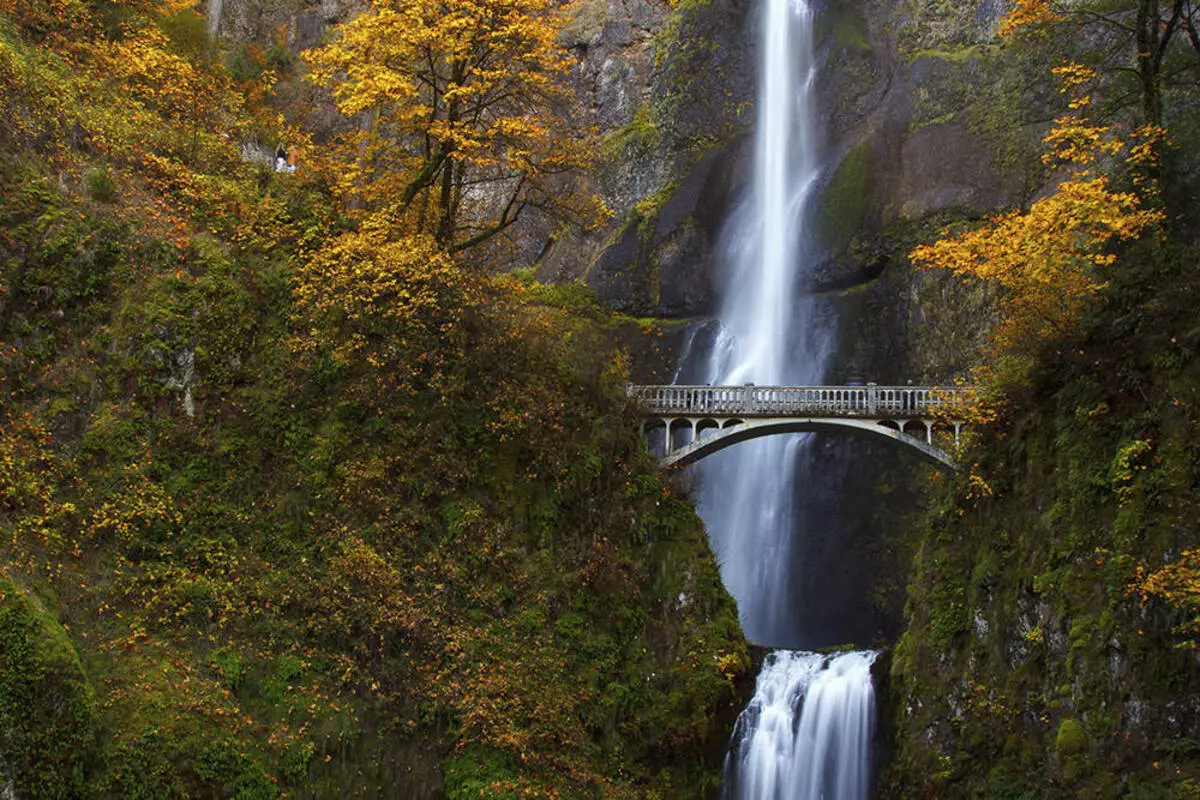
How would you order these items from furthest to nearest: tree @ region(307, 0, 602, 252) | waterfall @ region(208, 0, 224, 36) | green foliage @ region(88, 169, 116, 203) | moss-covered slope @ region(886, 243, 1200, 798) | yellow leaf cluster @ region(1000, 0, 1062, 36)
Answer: waterfall @ region(208, 0, 224, 36) → tree @ region(307, 0, 602, 252) → green foliage @ region(88, 169, 116, 203) → yellow leaf cluster @ region(1000, 0, 1062, 36) → moss-covered slope @ region(886, 243, 1200, 798)

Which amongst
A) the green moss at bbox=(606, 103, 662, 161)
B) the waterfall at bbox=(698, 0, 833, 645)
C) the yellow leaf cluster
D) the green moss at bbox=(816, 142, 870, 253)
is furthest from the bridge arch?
the green moss at bbox=(606, 103, 662, 161)

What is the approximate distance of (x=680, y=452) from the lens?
21875 mm

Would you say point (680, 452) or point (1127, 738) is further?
point (680, 452)

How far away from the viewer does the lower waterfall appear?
Answer: 57.5 ft

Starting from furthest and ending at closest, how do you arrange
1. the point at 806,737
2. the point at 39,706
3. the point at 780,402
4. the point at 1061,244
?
1. the point at 780,402
2. the point at 806,737
3. the point at 1061,244
4. the point at 39,706

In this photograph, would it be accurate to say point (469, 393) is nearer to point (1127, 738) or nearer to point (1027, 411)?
point (1027, 411)

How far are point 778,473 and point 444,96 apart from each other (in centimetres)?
1614

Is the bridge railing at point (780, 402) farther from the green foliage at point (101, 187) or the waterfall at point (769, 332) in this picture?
the green foliage at point (101, 187)

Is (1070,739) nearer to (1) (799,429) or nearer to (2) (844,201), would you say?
(1) (799,429)

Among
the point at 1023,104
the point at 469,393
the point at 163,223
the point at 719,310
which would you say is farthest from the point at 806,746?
the point at 1023,104

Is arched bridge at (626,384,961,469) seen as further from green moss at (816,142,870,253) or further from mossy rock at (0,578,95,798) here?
mossy rock at (0,578,95,798)

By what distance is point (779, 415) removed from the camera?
22.0 m

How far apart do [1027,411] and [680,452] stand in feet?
25.6

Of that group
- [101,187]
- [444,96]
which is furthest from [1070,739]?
[101,187]
